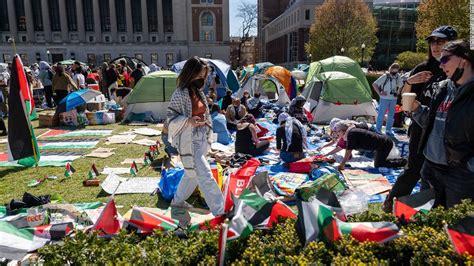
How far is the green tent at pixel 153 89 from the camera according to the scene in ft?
38.1

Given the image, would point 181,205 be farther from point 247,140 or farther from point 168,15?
point 168,15

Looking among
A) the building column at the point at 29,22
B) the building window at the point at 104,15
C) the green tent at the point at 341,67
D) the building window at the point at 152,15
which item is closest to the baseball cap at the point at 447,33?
the green tent at the point at 341,67

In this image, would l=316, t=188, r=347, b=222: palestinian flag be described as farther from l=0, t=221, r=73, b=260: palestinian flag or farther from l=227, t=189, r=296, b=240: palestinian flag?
l=0, t=221, r=73, b=260: palestinian flag

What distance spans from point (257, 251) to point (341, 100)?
30.8ft

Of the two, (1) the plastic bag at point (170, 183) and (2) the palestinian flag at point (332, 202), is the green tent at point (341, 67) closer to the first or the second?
(1) the plastic bag at point (170, 183)

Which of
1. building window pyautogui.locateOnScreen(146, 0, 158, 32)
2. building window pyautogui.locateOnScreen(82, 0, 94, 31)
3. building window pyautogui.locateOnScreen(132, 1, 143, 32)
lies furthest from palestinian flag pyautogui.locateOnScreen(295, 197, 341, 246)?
building window pyautogui.locateOnScreen(82, 0, 94, 31)

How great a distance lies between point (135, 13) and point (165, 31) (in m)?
6.09

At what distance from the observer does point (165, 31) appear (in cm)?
6256

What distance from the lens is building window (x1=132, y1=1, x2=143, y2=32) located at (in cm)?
6138

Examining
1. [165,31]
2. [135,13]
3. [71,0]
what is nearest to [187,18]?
[165,31]

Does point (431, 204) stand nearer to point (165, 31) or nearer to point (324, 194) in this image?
point (324, 194)

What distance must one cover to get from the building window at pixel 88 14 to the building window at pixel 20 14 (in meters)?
10.3

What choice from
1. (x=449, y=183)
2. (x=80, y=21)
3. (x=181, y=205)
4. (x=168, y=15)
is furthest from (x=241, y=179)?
(x=80, y=21)

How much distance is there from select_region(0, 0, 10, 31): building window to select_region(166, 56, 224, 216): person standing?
71.9 meters
